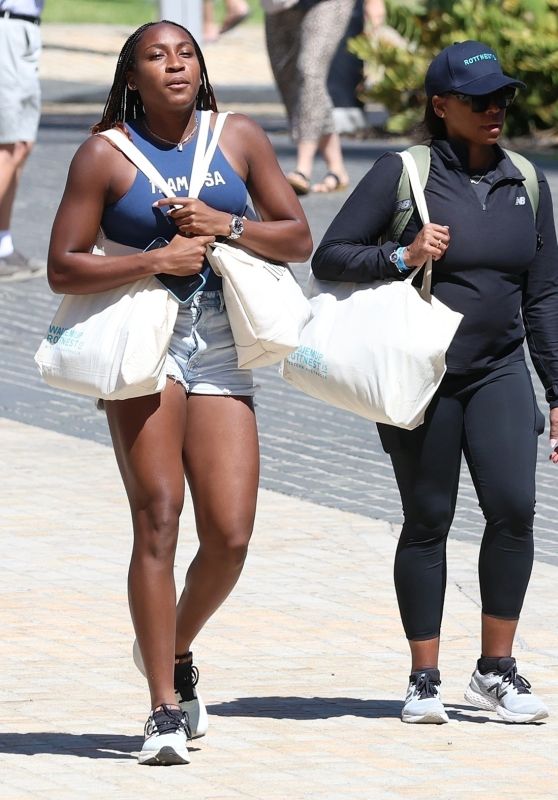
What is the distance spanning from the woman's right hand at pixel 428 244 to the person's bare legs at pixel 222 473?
58 centimetres

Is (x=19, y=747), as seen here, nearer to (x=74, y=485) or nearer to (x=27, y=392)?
(x=74, y=485)

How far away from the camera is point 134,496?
4902 millimetres

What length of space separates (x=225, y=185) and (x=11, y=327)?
250 inches

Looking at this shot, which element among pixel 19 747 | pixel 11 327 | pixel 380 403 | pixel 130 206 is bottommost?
pixel 11 327

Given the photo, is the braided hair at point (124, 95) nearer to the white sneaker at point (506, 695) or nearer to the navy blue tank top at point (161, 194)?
the navy blue tank top at point (161, 194)

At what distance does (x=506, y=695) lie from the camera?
5355 mm

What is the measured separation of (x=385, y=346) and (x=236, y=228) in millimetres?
547

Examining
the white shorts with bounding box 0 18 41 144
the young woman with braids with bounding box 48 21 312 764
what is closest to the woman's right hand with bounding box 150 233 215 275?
the young woman with braids with bounding box 48 21 312 764

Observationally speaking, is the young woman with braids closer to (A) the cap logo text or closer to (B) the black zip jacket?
(B) the black zip jacket

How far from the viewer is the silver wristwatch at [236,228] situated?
489 centimetres

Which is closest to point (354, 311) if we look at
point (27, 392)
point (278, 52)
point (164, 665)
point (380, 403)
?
point (380, 403)

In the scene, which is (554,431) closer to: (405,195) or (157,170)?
(405,195)

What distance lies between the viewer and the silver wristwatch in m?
4.89

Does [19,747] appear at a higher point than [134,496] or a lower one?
lower
